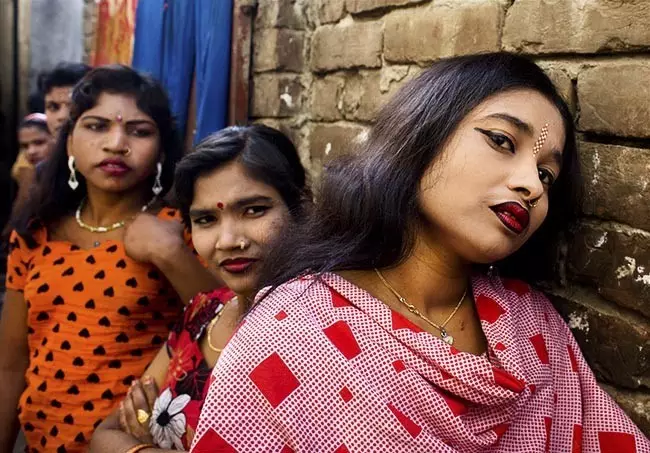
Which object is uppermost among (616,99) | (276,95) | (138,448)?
(616,99)

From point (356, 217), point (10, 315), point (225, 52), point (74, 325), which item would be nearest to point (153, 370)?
point (74, 325)

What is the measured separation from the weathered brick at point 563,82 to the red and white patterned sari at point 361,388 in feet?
1.76

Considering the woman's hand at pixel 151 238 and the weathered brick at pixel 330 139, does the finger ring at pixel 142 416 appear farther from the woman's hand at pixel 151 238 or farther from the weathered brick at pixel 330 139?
the weathered brick at pixel 330 139

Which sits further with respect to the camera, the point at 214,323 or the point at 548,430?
the point at 214,323

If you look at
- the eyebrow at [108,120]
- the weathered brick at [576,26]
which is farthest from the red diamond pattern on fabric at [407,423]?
the eyebrow at [108,120]

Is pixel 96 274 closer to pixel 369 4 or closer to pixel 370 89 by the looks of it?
pixel 370 89

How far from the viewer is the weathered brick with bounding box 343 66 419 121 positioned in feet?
7.15

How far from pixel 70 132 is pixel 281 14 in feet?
2.87

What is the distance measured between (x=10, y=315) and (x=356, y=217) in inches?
58.8

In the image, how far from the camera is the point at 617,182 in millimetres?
1526

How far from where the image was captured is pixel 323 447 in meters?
1.29

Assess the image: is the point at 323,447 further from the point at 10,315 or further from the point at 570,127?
the point at 10,315

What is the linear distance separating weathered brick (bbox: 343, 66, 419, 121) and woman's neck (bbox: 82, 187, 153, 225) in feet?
2.46

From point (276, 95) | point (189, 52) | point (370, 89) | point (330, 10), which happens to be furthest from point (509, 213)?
point (189, 52)
